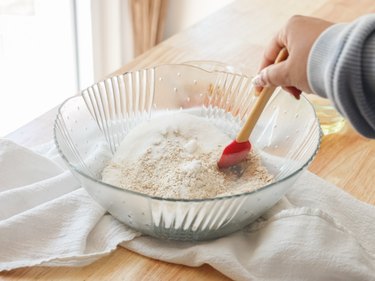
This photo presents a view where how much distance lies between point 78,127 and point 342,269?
39cm

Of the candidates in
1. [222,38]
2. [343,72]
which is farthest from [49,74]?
[343,72]

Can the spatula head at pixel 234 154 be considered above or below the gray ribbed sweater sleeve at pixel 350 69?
below

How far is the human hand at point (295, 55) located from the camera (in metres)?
0.68

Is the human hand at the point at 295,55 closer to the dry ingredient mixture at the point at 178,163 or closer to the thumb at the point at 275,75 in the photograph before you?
the thumb at the point at 275,75

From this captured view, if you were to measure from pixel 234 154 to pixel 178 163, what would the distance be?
3.0 inches

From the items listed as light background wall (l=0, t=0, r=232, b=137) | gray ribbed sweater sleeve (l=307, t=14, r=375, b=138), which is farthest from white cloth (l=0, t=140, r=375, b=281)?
light background wall (l=0, t=0, r=232, b=137)

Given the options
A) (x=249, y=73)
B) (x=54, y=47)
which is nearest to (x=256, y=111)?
(x=249, y=73)

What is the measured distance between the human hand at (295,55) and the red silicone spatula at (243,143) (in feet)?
0.14

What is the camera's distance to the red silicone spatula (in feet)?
2.49

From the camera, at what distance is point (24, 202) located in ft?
2.40

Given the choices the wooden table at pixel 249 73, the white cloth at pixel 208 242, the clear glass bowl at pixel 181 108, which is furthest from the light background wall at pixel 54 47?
the white cloth at pixel 208 242

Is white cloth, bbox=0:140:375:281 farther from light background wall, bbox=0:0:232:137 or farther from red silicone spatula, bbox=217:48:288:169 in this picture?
light background wall, bbox=0:0:232:137

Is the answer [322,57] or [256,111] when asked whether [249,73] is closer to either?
[256,111]

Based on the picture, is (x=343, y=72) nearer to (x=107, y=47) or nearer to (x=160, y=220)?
(x=160, y=220)
